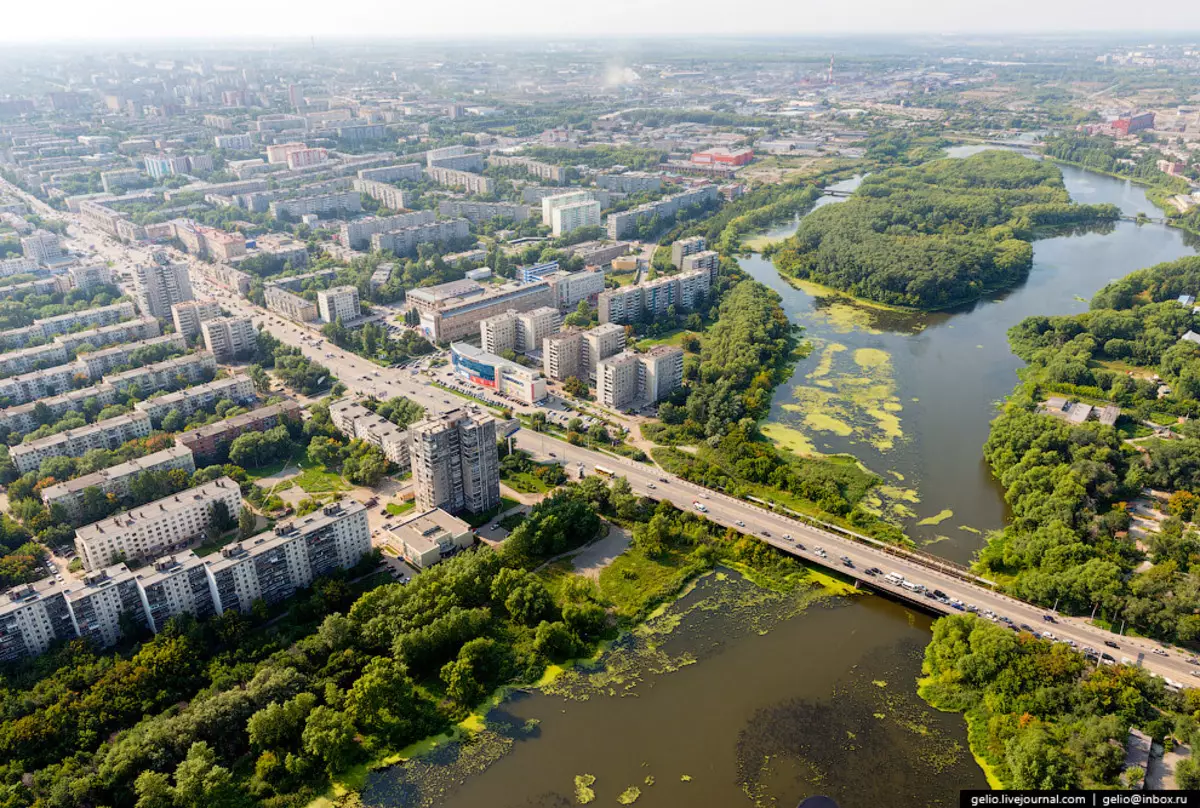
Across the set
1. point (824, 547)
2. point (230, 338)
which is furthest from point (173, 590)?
point (230, 338)

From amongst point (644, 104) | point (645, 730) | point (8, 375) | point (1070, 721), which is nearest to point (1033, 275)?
→ point (1070, 721)

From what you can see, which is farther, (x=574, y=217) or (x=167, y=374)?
(x=574, y=217)

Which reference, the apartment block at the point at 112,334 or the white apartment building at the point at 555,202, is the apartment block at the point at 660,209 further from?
the apartment block at the point at 112,334

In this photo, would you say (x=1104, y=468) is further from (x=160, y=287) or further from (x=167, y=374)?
(x=160, y=287)

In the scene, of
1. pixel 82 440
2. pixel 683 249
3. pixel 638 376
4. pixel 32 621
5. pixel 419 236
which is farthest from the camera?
pixel 419 236

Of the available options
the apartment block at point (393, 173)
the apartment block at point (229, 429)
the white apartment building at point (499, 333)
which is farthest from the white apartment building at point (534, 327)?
the apartment block at point (393, 173)

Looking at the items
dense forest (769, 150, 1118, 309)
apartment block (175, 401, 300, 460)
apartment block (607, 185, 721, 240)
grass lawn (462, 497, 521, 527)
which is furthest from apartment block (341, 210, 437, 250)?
grass lawn (462, 497, 521, 527)

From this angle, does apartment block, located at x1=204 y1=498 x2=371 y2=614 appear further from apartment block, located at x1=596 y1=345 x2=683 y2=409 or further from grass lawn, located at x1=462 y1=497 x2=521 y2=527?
apartment block, located at x1=596 y1=345 x2=683 y2=409
